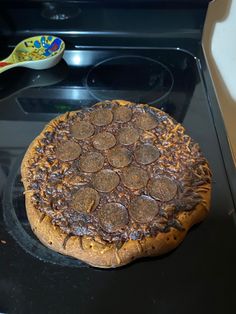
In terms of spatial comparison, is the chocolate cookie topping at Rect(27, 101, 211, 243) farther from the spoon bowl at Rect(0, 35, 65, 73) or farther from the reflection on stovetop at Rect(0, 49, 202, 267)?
the spoon bowl at Rect(0, 35, 65, 73)

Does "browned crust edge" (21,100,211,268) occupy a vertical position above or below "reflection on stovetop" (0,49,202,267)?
below

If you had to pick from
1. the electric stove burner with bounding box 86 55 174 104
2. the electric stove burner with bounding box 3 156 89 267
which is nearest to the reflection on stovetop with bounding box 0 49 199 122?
the electric stove burner with bounding box 86 55 174 104

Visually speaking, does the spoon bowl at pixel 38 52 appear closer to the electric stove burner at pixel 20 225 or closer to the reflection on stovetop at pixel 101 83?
the reflection on stovetop at pixel 101 83

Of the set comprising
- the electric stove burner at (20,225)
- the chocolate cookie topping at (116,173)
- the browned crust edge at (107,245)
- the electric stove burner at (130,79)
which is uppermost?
the electric stove burner at (130,79)

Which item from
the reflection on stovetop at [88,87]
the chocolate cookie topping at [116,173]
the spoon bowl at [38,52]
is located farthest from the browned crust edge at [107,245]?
the spoon bowl at [38,52]

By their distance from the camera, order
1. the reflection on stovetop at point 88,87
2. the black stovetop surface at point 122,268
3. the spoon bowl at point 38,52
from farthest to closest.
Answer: the spoon bowl at point 38,52 → the reflection on stovetop at point 88,87 → the black stovetop surface at point 122,268

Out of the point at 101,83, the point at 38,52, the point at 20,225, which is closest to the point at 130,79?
the point at 101,83

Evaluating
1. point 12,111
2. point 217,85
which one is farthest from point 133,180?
point 217,85

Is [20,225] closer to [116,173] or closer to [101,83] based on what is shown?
[116,173]
